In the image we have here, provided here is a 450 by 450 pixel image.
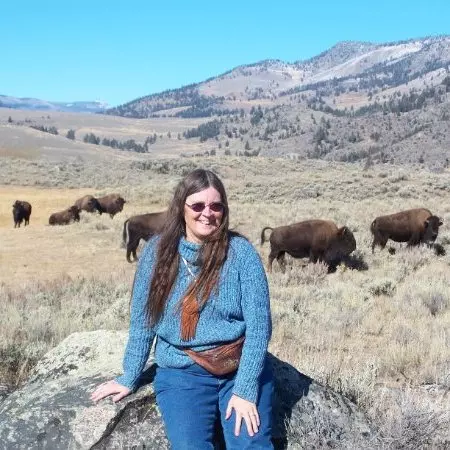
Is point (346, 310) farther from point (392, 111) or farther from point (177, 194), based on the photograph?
point (392, 111)

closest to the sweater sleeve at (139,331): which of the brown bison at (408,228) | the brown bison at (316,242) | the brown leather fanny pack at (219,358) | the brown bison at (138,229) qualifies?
the brown leather fanny pack at (219,358)

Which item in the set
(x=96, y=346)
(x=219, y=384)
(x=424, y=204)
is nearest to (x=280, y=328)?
(x=96, y=346)

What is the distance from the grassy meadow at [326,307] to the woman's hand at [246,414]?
792 mm

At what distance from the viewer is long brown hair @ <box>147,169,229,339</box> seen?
3.22 m

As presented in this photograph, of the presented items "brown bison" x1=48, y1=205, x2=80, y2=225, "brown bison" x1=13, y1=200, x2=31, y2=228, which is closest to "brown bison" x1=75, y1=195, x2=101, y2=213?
"brown bison" x1=48, y1=205, x2=80, y2=225

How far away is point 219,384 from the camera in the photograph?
3.21 meters

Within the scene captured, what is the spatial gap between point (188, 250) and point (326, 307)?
530 cm

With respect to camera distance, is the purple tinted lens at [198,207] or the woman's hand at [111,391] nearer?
the woman's hand at [111,391]

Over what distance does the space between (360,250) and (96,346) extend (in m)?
10.4

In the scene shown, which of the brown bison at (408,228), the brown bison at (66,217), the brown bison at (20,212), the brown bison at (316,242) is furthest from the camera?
the brown bison at (20,212)

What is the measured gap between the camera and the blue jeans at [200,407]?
294cm

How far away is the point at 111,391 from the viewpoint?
3.20m

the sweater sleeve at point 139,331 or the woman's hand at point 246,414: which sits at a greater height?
the sweater sleeve at point 139,331

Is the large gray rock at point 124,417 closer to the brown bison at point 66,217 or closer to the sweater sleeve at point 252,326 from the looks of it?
the sweater sleeve at point 252,326
